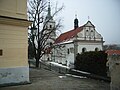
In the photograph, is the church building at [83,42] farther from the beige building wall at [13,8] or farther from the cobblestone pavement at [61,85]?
the beige building wall at [13,8]

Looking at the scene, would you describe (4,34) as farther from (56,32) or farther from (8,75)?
(56,32)

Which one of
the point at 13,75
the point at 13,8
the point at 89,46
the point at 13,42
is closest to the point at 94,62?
the point at 13,75

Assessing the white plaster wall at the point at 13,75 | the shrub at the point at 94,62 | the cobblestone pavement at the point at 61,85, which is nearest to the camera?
the cobblestone pavement at the point at 61,85

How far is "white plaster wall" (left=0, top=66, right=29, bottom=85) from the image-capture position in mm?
10266

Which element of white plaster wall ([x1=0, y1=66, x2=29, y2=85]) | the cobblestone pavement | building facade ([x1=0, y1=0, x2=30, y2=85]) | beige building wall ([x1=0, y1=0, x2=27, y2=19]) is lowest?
the cobblestone pavement

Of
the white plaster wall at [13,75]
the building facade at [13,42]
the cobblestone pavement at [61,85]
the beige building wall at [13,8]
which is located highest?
the beige building wall at [13,8]

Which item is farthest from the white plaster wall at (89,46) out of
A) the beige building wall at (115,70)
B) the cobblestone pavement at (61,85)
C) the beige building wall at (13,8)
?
the beige building wall at (115,70)

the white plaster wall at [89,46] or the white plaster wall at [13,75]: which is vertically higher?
the white plaster wall at [89,46]

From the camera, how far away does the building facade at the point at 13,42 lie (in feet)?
33.8

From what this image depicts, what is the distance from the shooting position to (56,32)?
99.1ft

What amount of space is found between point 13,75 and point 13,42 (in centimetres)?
195

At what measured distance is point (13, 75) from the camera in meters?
10.6

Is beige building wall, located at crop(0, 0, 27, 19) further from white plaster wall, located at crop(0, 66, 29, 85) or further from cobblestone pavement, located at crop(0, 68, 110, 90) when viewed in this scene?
cobblestone pavement, located at crop(0, 68, 110, 90)

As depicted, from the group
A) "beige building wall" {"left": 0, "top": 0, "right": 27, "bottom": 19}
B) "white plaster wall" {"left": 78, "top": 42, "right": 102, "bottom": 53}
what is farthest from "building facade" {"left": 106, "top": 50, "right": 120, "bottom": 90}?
"white plaster wall" {"left": 78, "top": 42, "right": 102, "bottom": 53}
